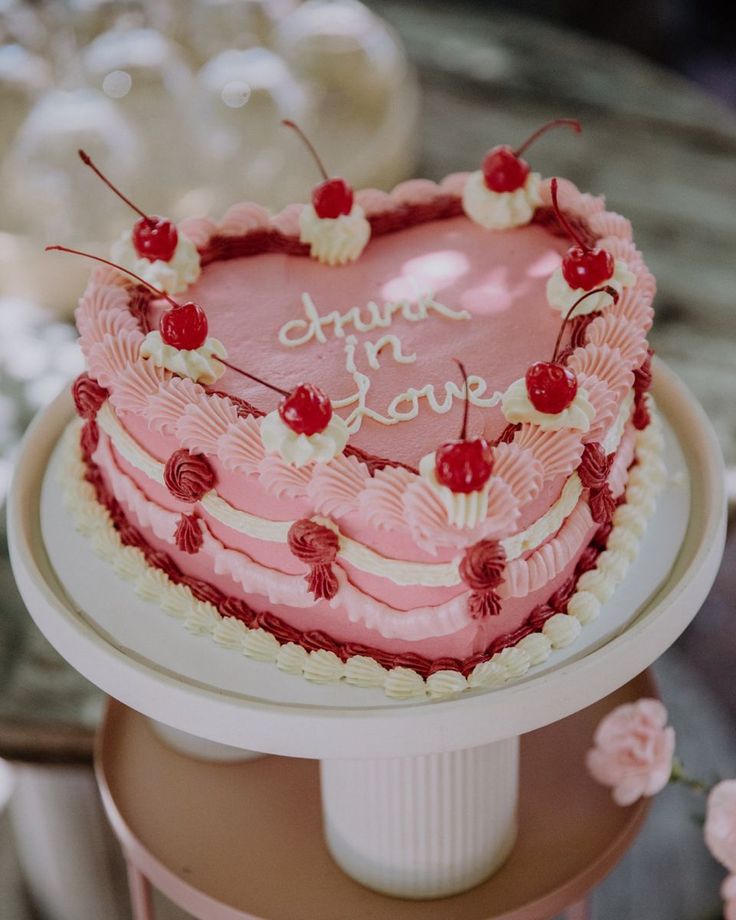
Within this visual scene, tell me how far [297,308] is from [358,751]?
0.59 meters

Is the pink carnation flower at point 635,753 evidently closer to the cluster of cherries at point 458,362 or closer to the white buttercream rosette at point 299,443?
the cluster of cherries at point 458,362

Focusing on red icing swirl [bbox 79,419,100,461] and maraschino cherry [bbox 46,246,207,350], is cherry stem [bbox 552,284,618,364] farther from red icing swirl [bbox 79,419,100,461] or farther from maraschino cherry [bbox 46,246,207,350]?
red icing swirl [bbox 79,419,100,461]

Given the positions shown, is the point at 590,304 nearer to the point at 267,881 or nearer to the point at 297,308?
the point at 297,308

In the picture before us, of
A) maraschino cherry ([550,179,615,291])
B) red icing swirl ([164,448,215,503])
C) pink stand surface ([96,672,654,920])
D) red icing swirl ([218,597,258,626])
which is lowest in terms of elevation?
pink stand surface ([96,672,654,920])

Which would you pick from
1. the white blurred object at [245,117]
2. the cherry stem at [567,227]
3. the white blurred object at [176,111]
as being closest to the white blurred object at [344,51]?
the white blurred object at [176,111]

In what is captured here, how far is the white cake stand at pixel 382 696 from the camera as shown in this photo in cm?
125

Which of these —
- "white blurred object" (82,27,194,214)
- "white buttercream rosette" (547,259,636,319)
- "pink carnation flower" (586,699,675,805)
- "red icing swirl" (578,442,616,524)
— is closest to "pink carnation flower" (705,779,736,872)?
"pink carnation flower" (586,699,675,805)

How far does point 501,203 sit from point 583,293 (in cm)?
24

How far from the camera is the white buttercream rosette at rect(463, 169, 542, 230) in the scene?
167 centimetres

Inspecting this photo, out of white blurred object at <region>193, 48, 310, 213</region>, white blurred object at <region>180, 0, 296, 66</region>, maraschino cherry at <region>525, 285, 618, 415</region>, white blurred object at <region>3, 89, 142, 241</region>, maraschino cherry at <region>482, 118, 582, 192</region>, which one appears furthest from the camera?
white blurred object at <region>180, 0, 296, 66</region>

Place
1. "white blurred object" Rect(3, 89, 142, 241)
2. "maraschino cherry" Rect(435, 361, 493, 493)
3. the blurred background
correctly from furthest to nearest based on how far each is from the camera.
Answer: "white blurred object" Rect(3, 89, 142, 241), the blurred background, "maraschino cherry" Rect(435, 361, 493, 493)

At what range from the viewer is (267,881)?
1.59 m

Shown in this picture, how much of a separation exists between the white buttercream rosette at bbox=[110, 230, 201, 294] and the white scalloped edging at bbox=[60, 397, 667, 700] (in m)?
0.24

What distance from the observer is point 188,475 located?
133 cm
